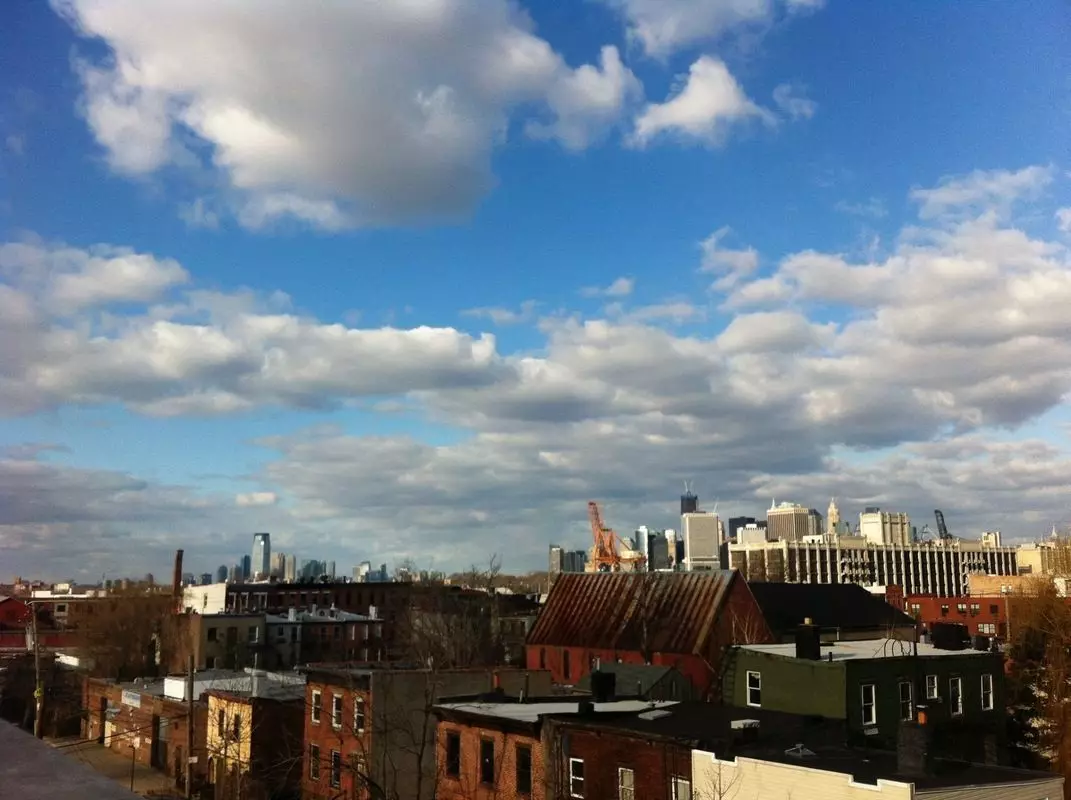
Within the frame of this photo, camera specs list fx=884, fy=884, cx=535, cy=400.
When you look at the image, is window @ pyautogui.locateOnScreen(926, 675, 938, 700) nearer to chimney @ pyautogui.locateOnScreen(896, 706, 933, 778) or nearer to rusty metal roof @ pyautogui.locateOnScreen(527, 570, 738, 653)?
chimney @ pyautogui.locateOnScreen(896, 706, 933, 778)

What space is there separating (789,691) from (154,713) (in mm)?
40480

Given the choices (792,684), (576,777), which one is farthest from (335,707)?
(792,684)

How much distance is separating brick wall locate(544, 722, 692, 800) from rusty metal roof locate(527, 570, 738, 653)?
95.2 ft

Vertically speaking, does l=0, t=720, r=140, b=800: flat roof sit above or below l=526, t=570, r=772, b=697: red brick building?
above

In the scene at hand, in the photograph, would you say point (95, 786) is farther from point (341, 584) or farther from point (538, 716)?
point (341, 584)

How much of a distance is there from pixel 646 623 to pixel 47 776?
57.5 meters

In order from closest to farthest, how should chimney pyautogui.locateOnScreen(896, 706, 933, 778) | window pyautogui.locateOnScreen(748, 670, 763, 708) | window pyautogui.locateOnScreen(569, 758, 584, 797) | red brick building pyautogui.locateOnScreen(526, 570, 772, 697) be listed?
1. chimney pyautogui.locateOnScreen(896, 706, 933, 778)
2. window pyautogui.locateOnScreen(569, 758, 584, 797)
3. window pyautogui.locateOnScreen(748, 670, 763, 708)
4. red brick building pyautogui.locateOnScreen(526, 570, 772, 697)

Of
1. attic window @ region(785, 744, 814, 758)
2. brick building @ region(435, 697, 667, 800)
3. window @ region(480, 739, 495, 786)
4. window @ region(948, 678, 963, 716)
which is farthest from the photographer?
window @ region(948, 678, 963, 716)

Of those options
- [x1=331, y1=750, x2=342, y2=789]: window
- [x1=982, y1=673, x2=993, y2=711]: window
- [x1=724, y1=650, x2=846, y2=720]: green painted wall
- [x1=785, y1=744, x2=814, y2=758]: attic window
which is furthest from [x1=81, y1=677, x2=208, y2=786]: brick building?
[x1=982, y1=673, x2=993, y2=711]: window

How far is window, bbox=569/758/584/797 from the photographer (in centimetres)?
2781

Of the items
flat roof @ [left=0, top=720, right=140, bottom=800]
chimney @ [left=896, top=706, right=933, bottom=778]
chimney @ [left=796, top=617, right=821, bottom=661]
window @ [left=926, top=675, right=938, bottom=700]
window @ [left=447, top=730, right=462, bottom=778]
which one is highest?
flat roof @ [left=0, top=720, right=140, bottom=800]

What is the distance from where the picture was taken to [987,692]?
4091cm

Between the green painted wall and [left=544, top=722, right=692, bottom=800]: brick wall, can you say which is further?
the green painted wall

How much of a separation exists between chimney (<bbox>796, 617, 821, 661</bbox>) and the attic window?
999 cm
